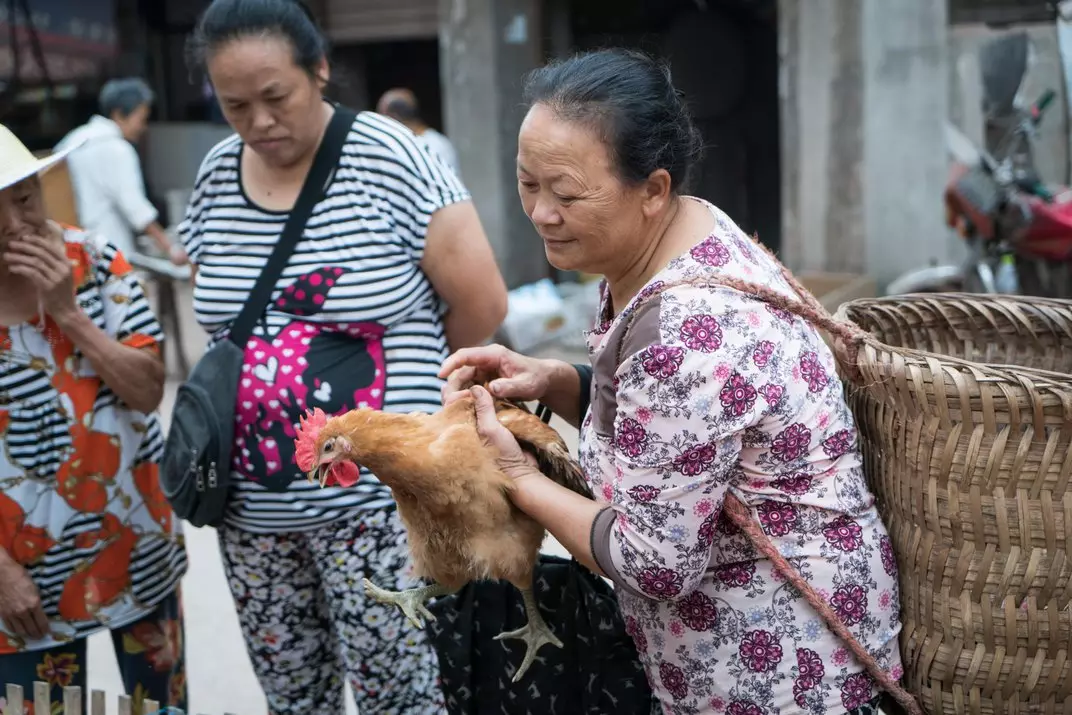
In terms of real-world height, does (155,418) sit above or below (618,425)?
below

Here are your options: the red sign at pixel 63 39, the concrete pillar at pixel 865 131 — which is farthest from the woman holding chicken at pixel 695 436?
the red sign at pixel 63 39

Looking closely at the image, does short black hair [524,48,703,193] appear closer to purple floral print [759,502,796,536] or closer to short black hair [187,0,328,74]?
purple floral print [759,502,796,536]

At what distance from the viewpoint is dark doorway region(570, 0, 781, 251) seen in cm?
844

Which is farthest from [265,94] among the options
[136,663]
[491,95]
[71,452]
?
[491,95]

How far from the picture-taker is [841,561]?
163cm

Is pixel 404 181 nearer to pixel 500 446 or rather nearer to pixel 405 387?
pixel 405 387

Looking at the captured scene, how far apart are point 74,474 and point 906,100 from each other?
240 inches

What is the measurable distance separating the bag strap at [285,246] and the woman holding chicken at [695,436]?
766 mm

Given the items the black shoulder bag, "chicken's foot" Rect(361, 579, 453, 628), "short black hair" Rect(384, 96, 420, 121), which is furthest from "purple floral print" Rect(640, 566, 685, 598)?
"short black hair" Rect(384, 96, 420, 121)

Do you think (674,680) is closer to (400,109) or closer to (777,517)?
(777,517)

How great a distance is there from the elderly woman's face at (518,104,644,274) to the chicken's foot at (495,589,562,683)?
2.21ft

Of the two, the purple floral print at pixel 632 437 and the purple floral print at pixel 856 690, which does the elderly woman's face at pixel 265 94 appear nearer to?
the purple floral print at pixel 632 437

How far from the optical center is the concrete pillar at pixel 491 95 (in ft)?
27.9

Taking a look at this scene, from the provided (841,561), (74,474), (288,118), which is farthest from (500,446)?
(74,474)
